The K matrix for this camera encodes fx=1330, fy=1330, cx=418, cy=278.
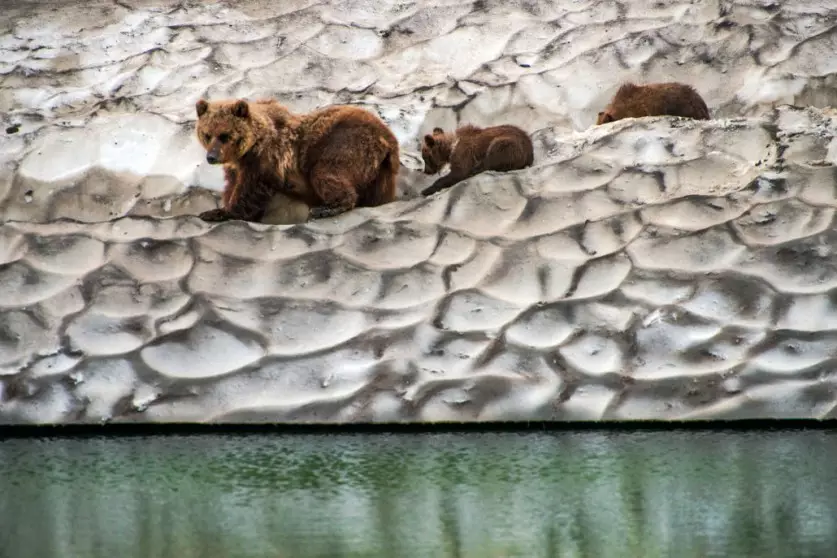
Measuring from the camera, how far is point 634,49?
839 cm

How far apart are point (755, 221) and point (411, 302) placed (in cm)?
175

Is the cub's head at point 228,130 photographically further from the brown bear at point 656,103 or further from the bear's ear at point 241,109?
the brown bear at point 656,103

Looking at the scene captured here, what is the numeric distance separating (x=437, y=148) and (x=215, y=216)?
129 centimetres

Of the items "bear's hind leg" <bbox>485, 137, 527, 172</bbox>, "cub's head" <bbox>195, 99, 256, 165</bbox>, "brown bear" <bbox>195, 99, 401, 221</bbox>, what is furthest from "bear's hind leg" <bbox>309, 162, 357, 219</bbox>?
"bear's hind leg" <bbox>485, 137, 527, 172</bbox>

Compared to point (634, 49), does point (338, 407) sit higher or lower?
lower

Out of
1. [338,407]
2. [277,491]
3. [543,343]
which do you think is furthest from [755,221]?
[277,491]

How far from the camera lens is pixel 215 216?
702 cm

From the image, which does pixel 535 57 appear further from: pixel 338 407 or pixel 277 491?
pixel 277 491

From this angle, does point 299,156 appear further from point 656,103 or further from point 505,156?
point 656,103

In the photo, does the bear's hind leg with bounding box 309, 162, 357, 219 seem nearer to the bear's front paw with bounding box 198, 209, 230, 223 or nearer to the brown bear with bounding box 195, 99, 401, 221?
the brown bear with bounding box 195, 99, 401, 221

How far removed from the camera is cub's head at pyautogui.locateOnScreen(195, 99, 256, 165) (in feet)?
22.1

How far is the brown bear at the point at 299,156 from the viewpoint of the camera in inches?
268

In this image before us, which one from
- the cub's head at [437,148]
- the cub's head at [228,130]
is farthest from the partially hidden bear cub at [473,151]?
the cub's head at [228,130]

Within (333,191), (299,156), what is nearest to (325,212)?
(333,191)
